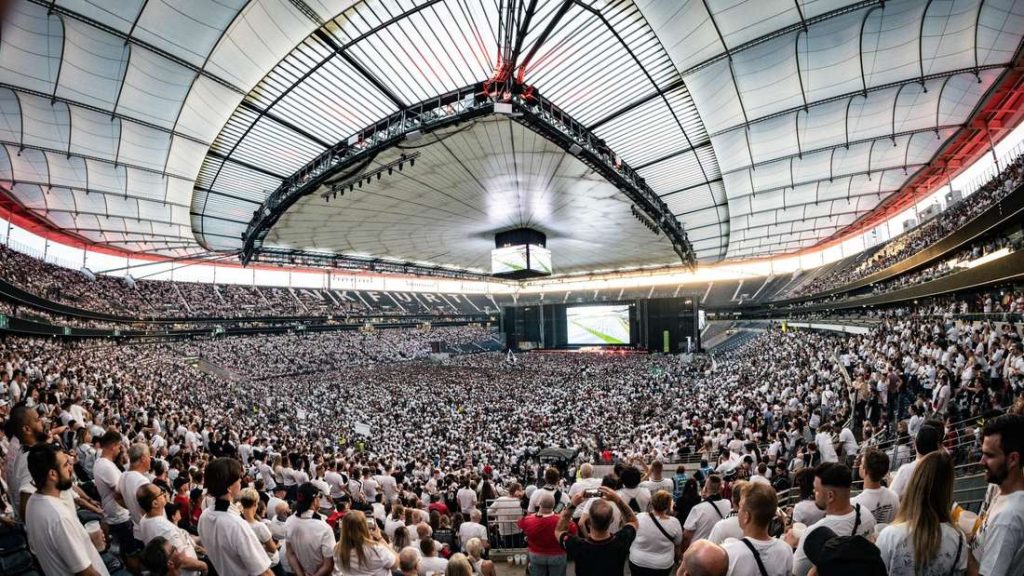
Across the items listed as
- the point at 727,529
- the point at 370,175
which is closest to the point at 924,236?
the point at 370,175

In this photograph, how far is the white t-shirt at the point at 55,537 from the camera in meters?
2.62

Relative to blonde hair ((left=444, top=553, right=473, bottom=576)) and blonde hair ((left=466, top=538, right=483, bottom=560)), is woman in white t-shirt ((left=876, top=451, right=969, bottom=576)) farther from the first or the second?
blonde hair ((left=466, top=538, right=483, bottom=560))

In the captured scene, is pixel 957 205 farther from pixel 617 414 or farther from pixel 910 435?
pixel 910 435

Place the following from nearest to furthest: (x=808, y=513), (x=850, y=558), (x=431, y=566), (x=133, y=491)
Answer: (x=850, y=558)
(x=808, y=513)
(x=133, y=491)
(x=431, y=566)

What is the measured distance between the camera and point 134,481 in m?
4.12

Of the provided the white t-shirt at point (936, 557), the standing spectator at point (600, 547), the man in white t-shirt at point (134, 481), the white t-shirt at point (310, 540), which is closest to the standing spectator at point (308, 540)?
the white t-shirt at point (310, 540)

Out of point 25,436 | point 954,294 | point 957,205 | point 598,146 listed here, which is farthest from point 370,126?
point 957,205

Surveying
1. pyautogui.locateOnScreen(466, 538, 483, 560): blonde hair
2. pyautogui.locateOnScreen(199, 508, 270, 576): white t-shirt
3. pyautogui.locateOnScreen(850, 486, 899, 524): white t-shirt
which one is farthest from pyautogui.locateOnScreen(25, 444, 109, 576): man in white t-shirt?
pyautogui.locateOnScreen(850, 486, 899, 524): white t-shirt

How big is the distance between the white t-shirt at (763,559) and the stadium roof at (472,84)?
37.0 ft

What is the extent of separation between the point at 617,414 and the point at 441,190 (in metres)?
13.0

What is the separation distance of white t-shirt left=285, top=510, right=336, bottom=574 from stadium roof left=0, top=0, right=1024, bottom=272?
10930 mm

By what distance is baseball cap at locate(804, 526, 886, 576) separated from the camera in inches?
78.8

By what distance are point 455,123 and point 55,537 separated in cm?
1340

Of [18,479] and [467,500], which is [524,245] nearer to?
[467,500]
